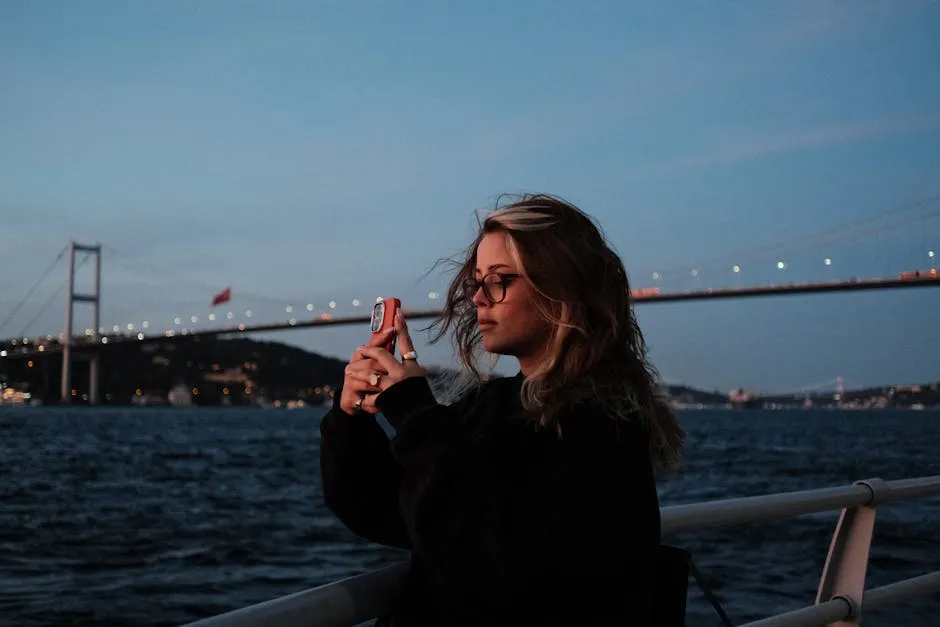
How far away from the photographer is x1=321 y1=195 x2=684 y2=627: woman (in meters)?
0.77

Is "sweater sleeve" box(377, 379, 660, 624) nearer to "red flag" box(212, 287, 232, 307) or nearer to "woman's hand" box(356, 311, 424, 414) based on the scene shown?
"woman's hand" box(356, 311, 424, 414)

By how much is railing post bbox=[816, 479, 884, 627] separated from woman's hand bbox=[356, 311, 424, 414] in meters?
0.84

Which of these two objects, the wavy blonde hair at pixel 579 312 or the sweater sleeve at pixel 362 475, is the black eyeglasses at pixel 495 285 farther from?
the sweater sleeve at pixel 362 475

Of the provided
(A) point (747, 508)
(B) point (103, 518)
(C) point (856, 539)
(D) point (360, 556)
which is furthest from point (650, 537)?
(B) point (103, 518)

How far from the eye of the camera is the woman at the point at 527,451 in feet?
2.53

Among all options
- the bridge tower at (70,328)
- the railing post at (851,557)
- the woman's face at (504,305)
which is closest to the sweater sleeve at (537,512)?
the woman's face at (504,305)

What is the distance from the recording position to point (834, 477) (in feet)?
52.1

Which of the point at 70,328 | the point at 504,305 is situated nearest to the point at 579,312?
the point at 504,305

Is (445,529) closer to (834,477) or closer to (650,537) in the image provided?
(650,537)

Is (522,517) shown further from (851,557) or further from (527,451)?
(851,557)

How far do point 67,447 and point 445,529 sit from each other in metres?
24.6

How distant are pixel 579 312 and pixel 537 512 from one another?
197 millimetres

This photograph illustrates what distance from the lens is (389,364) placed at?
0.84 metres

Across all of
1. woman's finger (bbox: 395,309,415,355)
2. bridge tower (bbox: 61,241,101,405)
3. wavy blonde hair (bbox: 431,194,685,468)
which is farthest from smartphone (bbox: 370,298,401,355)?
bridge tower (bbox: 61,241,101,405)
